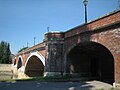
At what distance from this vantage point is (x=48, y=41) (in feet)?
78.7

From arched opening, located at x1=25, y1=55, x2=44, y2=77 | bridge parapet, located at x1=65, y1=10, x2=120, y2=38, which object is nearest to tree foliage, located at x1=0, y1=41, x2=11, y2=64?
arched opening, located at x1=25, y1=55, x2=44, y2=77

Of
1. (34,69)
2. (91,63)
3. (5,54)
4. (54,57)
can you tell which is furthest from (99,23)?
(5,54)

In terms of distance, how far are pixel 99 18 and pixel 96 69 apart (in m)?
9.30

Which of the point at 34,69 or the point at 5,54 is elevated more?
the point at 5,54

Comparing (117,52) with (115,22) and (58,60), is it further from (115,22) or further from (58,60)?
(58,60)

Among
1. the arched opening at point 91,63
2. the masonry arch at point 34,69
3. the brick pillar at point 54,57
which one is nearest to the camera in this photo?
the arched opening at point 91,63

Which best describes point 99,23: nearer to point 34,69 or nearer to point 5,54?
point 34,69

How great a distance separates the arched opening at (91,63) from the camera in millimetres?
23016

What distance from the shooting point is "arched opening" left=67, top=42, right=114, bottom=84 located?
2302 cm

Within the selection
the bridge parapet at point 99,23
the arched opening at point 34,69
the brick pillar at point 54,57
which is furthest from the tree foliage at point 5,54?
the bridge parapet at point 99,23

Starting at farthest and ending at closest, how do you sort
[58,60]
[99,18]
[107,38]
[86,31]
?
[58,60] → [86,31] → [99,18] → [107,38]

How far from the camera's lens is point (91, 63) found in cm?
2445

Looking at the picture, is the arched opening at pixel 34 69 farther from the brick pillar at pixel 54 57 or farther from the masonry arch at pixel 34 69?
the brick pillar at pixel 54 57

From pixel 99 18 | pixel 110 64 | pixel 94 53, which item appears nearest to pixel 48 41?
pixel 94 53
